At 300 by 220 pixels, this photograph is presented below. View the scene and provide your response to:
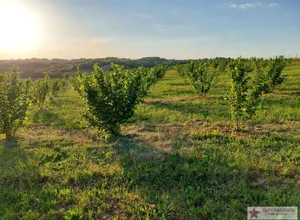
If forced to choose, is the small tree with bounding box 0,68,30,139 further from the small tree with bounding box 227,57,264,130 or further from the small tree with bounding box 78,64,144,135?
the small tree with bounding box 227,57,264,130

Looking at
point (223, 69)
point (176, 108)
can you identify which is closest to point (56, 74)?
point (223, 69)

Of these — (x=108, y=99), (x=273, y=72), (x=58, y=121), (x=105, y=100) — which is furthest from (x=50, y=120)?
(x=273, y=72)

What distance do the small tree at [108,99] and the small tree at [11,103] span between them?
322 cm

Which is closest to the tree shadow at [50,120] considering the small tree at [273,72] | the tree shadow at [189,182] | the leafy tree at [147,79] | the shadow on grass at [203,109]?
the leafy tree at [147,79]

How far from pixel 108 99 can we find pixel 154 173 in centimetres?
403

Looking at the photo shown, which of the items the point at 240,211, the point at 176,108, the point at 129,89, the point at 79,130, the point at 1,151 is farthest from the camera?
the point at 176,108

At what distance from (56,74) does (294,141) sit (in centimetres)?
7038

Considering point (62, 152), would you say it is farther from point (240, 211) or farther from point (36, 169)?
point (240, 211)

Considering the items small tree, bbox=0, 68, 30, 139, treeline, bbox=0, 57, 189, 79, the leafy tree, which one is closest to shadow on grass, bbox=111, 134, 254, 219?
small tree, bbox=0, 68, 30, 139

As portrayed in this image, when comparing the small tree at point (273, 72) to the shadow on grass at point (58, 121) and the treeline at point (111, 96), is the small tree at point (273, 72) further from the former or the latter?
the shadow on grass at point (58, 121)

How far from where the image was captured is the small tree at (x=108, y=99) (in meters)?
9.45

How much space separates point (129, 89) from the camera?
962 centimetres

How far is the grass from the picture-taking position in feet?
16.9

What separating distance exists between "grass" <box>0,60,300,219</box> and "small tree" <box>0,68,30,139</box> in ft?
2.70
